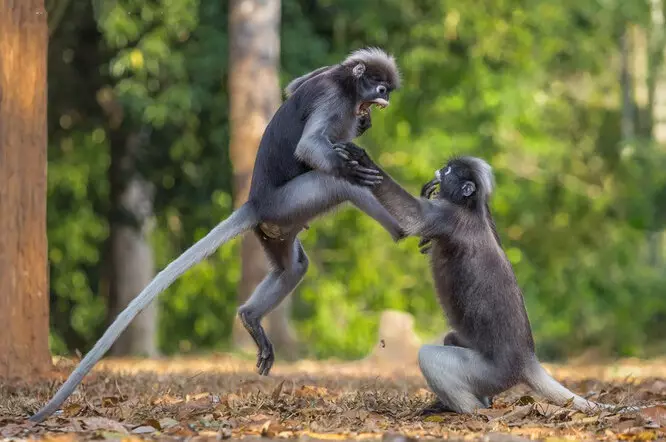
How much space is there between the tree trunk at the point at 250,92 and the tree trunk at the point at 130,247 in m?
3.99

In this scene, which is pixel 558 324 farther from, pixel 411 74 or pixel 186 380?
pixel 186 380

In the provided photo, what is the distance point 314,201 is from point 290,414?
4.35 feet

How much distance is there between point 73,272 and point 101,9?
27.4ft

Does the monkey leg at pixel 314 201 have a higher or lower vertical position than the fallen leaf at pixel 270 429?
higher

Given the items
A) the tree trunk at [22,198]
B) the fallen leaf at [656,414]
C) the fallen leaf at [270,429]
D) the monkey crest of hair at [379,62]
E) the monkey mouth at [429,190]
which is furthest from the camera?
the tree trunk at [22,198]

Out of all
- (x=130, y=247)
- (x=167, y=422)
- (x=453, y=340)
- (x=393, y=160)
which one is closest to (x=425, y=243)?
(x=453, y=340)

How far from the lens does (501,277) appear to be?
694 cm

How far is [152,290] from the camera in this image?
6.59 m

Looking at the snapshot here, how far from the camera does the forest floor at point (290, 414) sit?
232 inches

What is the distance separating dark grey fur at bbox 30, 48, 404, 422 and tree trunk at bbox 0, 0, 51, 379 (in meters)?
1.62

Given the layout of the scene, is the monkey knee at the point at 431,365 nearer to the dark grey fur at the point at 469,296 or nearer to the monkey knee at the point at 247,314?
the dark grey fur at the point at 469,296

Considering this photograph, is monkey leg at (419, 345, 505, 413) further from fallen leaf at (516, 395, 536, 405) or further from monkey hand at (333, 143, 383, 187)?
monkey hand at (333, 143, 383, 187)

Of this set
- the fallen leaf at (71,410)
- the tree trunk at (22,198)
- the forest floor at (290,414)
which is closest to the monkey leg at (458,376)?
the forest floor at (290,414)

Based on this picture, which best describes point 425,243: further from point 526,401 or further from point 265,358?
point 265,358
